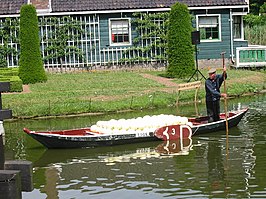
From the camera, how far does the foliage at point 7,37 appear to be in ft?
112

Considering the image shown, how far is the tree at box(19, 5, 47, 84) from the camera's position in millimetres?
29969

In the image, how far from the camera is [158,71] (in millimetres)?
35281

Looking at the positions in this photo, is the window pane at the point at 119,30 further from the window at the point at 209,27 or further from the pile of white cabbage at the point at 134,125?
the pile of white cabbage at the point at 134,125

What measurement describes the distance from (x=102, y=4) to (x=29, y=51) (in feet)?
19.7

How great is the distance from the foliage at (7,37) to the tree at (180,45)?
320 inches

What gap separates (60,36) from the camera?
34.6 m

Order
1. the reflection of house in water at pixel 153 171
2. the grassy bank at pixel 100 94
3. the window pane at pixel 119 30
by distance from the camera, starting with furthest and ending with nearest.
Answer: the window pane at pixel 119 30
the grassy bank at pixel 100 94
the reflection of house in water at pixel 153 171

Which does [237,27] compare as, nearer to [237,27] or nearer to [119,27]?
[237,27]

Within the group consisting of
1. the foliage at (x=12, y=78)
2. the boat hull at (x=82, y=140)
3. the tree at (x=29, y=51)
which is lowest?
the boat hull at (x=82, y=140)

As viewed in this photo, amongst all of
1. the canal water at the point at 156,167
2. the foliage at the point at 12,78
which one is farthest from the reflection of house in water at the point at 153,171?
the foliage at the point at 12,78

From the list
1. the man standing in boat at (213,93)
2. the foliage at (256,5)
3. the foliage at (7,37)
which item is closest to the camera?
the man standing in boat at (213,93)

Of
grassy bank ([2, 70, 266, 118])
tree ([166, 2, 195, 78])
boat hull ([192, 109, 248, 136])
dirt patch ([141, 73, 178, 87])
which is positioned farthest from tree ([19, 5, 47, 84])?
boat hull ([192, 109, 248, 136])

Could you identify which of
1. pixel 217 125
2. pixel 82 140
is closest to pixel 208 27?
pixel 217 125

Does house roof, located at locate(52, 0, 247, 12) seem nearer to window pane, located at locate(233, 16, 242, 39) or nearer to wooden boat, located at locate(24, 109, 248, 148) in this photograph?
window pane, located at locate(233, 16, 242, 39)
